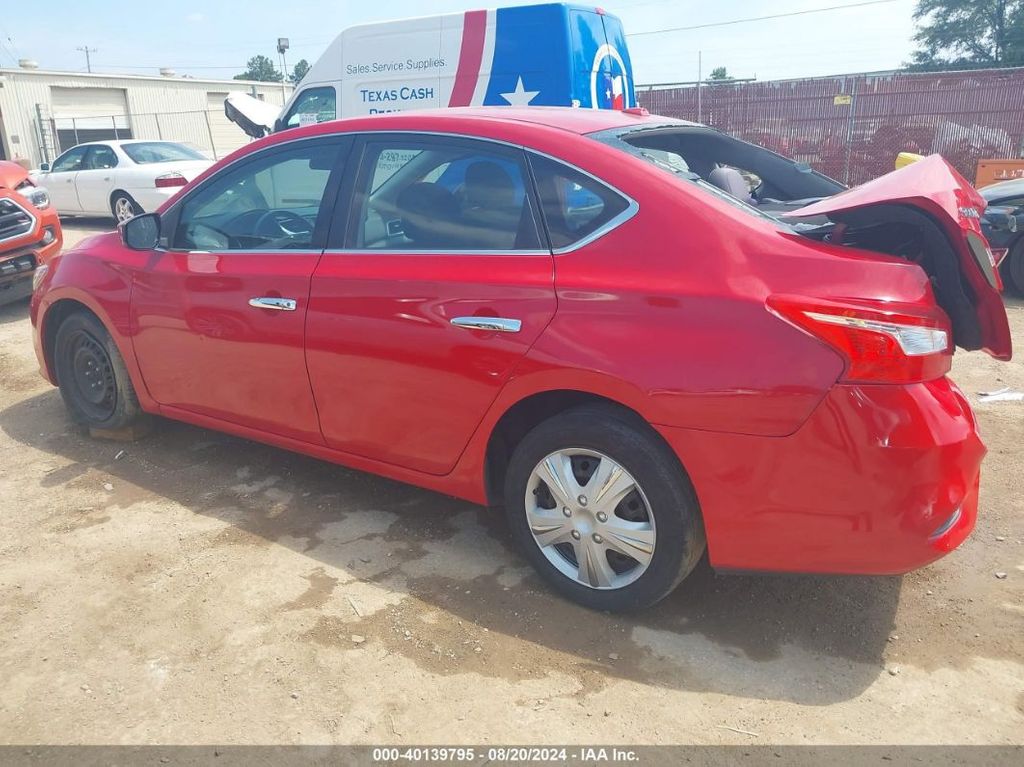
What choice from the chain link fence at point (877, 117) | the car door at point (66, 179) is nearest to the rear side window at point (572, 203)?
the car door at point (66, 179)

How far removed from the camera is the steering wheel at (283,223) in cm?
351

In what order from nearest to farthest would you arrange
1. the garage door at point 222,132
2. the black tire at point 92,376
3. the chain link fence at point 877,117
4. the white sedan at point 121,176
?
the black tire at point 92,376
the white sedan at point 121,176
the chain link fence at point 877,117
the garage door at point 222,132

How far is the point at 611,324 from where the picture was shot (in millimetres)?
2639

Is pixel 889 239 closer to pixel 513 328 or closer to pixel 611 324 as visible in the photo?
pixel 611 324

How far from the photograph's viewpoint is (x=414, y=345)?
3.08 metres

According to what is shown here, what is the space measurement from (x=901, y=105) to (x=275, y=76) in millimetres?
86418

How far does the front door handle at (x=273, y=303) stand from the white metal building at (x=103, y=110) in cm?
2700

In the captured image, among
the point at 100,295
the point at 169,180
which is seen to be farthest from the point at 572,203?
the point at 169,180

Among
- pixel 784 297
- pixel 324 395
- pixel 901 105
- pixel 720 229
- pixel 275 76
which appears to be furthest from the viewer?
pixel 275 76

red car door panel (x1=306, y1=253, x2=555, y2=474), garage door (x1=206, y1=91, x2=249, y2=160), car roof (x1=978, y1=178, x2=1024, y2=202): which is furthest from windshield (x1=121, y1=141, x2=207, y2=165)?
garage door (x1=206, y1=91, x2=249, y2=160)

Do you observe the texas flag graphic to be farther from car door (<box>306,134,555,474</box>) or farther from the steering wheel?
car door (<box>306,134,555,474</box>)

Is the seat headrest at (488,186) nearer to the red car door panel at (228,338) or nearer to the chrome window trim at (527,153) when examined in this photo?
the chrome window trim at (527,153)

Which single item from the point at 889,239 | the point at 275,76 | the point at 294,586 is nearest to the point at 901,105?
the point at 889,239

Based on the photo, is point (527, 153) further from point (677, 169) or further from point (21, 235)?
point (21, 235)
